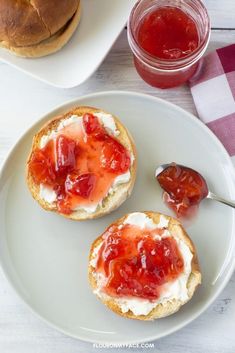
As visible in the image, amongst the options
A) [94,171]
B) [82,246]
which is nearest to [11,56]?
[94,171]

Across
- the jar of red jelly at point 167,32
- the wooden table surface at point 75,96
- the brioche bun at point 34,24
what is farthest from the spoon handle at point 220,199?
the brioche bun at point 34,24

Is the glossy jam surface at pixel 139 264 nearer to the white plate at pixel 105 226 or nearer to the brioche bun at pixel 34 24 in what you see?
the white plate at pixel 105 226

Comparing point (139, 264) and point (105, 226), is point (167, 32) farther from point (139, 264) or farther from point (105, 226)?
point (139, 264)

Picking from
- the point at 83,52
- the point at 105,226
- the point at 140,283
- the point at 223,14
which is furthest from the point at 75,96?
the point at 140,283

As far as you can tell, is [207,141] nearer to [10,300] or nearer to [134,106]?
[134,106]

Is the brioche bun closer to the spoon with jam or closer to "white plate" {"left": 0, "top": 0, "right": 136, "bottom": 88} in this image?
"white plate" {"left": 0, "top": 0, "right": 136, "bottom": 88}

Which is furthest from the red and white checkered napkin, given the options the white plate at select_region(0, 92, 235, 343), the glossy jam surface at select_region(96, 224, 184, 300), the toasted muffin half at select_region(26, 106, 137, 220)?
the glossy jam surface at select_region(96, 224, 184, 300)

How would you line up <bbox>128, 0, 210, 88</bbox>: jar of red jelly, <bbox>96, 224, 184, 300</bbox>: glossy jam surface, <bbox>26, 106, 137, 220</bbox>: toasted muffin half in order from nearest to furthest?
<bbox>96, 224, 184, 300</bbox>: glossy jam surface, <bbox>26, 106, 137, 220</bbox>: toasted muffin half, <bbox>128, 0, 210, 88</bbox>: jar of red jelly
